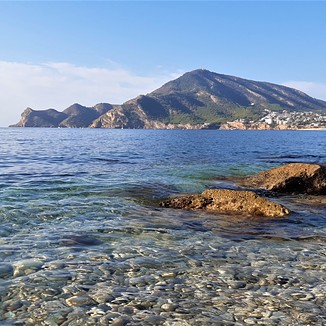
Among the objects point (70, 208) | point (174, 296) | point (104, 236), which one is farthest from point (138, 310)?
point (70, 208)

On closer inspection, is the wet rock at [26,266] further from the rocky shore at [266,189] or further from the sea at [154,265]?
the rocky shore at [266,189]

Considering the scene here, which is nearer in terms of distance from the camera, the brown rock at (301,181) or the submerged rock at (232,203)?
the submerged rock at (232,203)

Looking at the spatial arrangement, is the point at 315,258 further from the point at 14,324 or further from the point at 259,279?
the point at 14,324

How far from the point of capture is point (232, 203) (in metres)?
13.6

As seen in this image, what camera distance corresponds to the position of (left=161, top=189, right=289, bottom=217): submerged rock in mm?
12875

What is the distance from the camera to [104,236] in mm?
9820

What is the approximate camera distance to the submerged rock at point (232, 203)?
12.9 m

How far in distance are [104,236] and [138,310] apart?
14.0 feet

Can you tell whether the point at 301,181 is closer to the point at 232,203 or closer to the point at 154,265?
the point at 232,203

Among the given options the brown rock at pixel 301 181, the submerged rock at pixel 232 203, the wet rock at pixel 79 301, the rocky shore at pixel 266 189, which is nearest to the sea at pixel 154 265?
the wet rock at pixel 79 301

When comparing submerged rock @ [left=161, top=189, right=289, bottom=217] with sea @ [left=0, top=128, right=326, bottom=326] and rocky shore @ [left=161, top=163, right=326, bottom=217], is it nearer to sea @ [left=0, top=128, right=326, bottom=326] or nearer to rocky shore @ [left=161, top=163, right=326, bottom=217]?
rocky shore @ [left=161, top=163, right=326, bottom=217]

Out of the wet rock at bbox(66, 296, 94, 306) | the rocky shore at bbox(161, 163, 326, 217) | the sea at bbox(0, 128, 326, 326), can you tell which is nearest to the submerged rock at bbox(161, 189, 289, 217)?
the rocky shore at bbox(161, 163, 326, 217)

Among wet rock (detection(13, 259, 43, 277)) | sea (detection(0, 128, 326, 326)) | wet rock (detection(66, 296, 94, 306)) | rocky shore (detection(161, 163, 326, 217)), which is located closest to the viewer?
sea (detection(0, 128, 326, 326))

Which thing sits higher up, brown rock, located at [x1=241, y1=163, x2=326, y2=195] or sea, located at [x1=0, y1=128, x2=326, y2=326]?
brown rock, located at [x1=241, y1=163, x2=326, y2=195]
